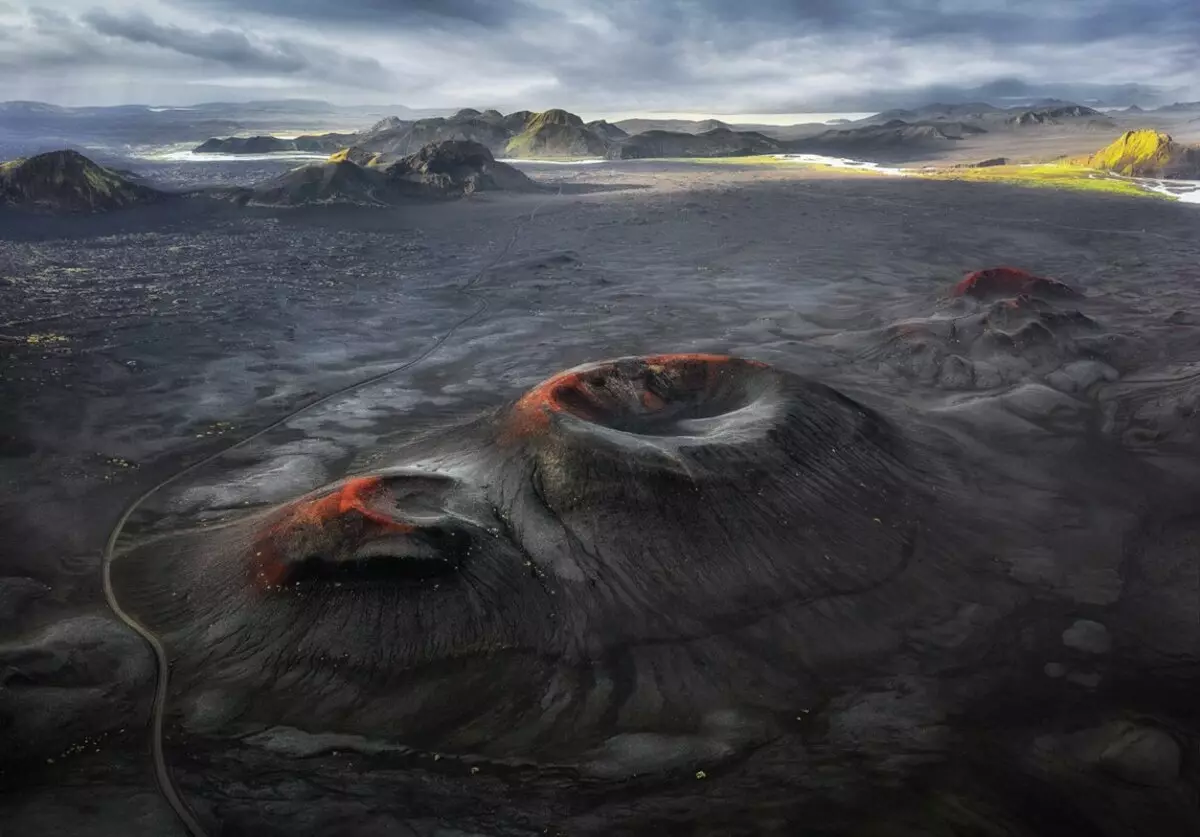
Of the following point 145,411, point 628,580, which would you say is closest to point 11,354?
point 145,411

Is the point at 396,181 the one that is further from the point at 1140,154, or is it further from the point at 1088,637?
the point at 1088,637

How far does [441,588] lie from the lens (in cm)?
926

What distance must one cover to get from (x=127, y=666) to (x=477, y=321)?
54.9 ft

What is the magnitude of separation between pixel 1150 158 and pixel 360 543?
64492 millimetres

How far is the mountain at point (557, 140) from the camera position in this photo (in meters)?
111

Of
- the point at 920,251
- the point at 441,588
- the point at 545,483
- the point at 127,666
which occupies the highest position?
the point at 920,251

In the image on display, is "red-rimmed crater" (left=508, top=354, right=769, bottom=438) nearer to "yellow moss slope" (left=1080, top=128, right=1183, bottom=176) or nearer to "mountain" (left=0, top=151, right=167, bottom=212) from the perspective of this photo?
"mountain" (left=0, top=151, right=167, bottom=212)

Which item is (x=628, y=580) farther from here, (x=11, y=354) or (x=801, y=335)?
(x=11, y=354)

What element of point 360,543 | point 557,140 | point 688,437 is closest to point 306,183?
point 688,437

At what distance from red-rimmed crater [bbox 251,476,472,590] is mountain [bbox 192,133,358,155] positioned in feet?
378

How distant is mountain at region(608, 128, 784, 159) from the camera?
363 ft

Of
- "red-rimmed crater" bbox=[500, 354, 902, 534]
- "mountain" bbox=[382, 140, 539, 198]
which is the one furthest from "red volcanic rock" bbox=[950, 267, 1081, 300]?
"mountain" bbox=[382, 140, 539, 198]

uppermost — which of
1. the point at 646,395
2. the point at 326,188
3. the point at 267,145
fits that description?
the point at 267,145

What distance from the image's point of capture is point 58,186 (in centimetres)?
4562
